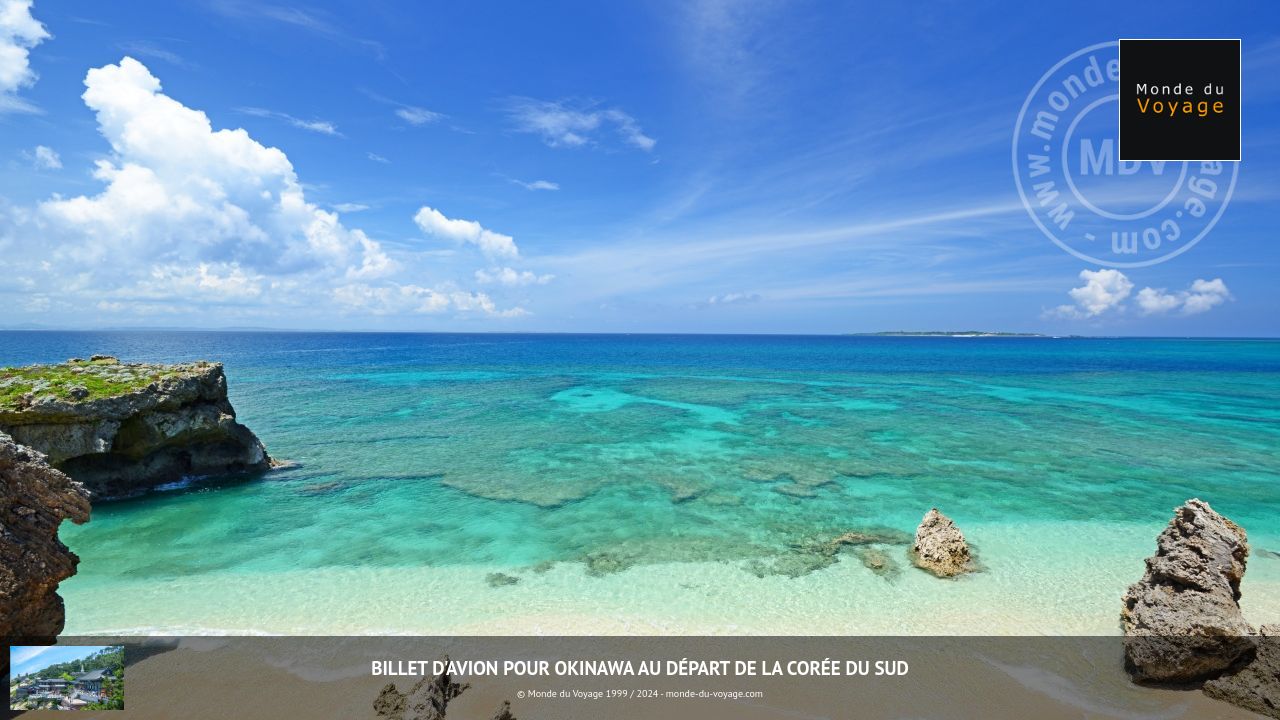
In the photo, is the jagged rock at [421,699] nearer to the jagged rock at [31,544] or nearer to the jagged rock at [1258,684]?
the jagged rock at [31,544]

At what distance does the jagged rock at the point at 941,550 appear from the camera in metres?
12.5

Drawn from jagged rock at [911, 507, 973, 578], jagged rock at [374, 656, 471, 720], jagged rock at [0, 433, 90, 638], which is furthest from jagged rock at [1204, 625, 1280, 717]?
jagged rock at [0, 433, 90, 638]

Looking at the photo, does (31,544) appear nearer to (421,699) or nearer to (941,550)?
(421,699)

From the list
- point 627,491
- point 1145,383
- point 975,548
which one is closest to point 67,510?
point 627,491

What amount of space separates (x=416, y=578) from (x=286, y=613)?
8.49 feet

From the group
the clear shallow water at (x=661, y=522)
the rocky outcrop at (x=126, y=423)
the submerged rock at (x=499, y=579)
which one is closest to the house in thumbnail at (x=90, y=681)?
the clear shallow water at (x=661, y=522)

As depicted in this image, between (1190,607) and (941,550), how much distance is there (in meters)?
4.57

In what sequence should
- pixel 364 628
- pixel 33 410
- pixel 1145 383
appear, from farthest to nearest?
pixel 1145 383
pixel 33 410
pixel 364 628

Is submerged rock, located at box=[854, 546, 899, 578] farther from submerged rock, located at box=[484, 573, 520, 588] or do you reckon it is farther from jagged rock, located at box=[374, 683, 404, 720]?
jagged rock, located at box=[374, 683, 404, 720]

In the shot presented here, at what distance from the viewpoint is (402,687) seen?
8.06m

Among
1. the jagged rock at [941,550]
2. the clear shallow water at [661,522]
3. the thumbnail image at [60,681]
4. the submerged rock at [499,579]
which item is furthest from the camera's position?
the jagged rock at [941,550]

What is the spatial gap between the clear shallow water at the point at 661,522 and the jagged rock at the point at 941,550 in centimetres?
38

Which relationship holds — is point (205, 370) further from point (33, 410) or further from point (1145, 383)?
point (1145, 383)

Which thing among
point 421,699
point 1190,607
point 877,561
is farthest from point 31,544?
point 1190,607
